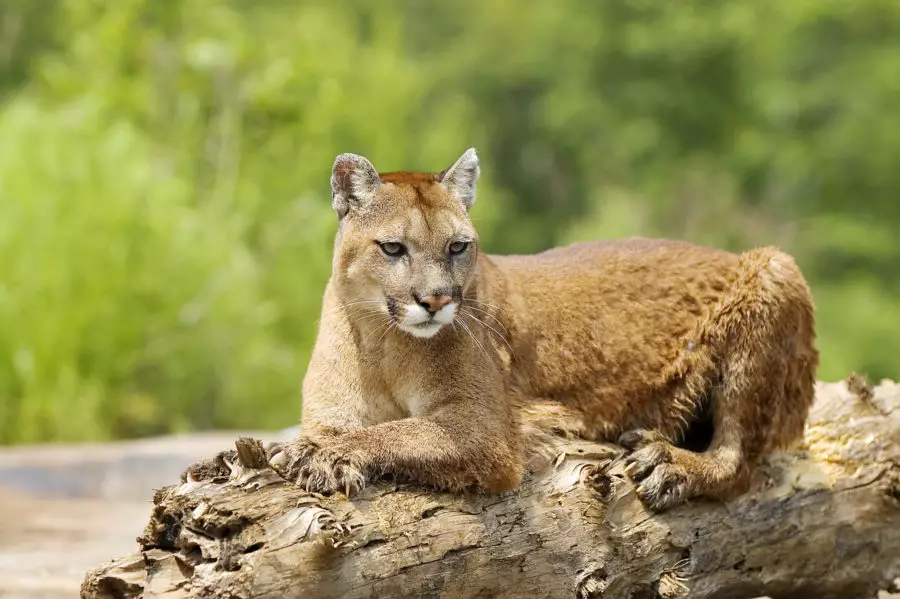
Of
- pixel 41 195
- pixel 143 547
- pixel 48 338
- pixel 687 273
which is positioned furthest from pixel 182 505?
pixel 41 195

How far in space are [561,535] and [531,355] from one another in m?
1.08

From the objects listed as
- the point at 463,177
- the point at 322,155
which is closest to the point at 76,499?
the point at 463,177

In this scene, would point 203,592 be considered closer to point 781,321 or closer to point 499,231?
point 781,321

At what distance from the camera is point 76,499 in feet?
35.8

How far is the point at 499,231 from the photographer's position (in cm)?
2856

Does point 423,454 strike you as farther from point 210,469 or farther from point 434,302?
point 210,469

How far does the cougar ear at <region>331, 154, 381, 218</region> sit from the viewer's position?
608 centimetres

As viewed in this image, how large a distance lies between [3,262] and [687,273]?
936 cm

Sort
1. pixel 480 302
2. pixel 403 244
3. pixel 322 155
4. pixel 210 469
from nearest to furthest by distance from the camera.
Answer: pixel 210 469, pixel 403 244, pixel 480 302, pixel 322 155

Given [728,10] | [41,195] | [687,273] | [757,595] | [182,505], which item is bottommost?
[757,595]

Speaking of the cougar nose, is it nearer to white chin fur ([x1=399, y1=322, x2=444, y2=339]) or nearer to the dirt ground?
white chin fur ([x1=399, y1=322, x2=444, y2=339])

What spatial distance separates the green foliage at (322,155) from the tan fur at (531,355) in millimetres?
8157

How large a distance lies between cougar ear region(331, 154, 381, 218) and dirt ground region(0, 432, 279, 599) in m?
3.44

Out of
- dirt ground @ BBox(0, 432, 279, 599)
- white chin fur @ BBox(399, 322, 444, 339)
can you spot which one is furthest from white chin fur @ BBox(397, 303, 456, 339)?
dirt ground @ BBox(0, 432, 279, 599)
